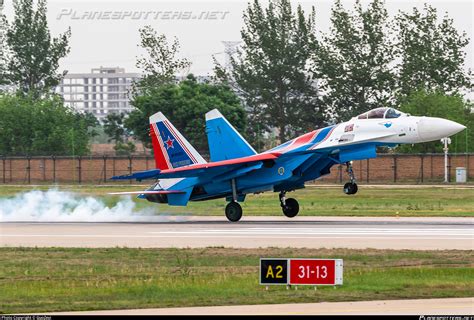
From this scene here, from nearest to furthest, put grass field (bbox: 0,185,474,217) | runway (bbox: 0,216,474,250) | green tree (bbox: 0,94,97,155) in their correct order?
runway (bbox: 0,216,474,250) → grass field (bbox: 0,185,474,217) → green tree (bbox: 0,94,97,155)

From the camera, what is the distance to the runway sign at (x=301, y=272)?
1642 centimetres

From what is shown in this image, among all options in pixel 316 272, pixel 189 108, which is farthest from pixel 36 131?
pixel 316 272

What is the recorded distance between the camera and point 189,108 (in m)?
71.7

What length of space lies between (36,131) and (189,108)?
1486 cm

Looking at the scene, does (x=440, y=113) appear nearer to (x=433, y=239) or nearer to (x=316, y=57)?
(x=316, y=57)

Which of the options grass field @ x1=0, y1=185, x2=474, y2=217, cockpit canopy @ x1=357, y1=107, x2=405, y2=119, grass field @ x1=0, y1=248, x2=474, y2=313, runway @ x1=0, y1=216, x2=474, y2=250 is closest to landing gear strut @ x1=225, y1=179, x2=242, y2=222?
runway @ x1=0, y1=216, x2=474, y2=250

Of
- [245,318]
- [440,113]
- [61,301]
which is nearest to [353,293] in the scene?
[245,318]

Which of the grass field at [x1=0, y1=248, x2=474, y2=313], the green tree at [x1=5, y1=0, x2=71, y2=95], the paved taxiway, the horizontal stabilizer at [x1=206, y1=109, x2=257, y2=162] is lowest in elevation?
the paved taxiway

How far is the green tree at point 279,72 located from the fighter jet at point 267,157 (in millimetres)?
51986

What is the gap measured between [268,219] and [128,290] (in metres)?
16.3

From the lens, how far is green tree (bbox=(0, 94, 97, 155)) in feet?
257

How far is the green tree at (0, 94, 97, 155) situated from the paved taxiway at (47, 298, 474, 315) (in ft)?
206

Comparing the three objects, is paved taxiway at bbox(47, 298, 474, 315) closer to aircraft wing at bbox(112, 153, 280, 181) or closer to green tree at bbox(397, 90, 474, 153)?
aircraft wing at bbox(112, 153, 280, 181)

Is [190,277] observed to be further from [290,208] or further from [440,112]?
[440,112]
